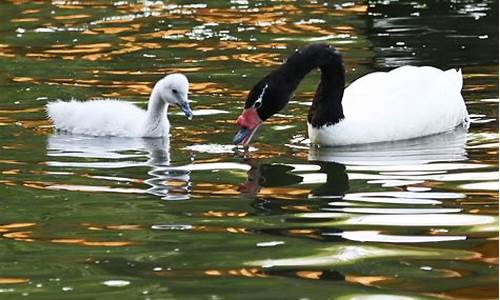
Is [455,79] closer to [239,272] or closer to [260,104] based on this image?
[260,104]

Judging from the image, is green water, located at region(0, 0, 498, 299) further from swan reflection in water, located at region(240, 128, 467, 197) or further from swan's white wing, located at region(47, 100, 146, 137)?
swan's white wing, located at region(47, 100, 146, 137)

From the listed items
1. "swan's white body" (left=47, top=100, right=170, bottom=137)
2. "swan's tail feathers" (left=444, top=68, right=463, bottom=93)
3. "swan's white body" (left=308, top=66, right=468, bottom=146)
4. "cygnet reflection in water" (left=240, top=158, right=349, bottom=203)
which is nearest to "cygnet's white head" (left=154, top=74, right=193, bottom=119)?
"swan's white body" (left=47, top=100, right=170, bottom=137)

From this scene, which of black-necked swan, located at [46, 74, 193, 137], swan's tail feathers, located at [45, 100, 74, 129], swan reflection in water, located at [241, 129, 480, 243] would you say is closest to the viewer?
swan reflection in water, located at [241, 129, 480, 243]

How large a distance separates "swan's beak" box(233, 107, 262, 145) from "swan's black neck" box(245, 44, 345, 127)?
0.04m

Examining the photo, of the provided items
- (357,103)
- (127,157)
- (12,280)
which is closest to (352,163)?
(357,103)

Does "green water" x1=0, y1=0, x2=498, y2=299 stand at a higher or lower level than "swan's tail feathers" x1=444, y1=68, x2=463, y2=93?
lower

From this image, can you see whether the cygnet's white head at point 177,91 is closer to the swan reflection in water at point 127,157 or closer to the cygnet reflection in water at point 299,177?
the swan reflection in water at point 127,157

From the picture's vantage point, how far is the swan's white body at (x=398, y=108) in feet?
34.0

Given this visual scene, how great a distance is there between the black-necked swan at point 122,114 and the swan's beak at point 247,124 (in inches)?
33.3

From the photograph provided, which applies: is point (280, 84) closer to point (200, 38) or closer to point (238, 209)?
point (238, 209)

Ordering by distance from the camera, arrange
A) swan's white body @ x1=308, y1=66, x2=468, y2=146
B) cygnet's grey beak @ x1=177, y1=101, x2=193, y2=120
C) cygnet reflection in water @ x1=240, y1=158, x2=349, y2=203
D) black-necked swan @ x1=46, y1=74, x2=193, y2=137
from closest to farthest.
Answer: cygnet reflection in water @ x1=240, y1=158, x2=349, y2=203
swan's white body @ x1=308, y1=66, x2=468, y2=146
cygnet's grey beak @ x1=177, y1=101, x2=193, y2=120
black-necked swan @ x1=46, y1=74, x2=193, y2=137

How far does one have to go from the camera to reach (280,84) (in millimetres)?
10047

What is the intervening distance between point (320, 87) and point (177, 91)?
3.24 ft

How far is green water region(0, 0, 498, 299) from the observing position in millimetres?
6574
